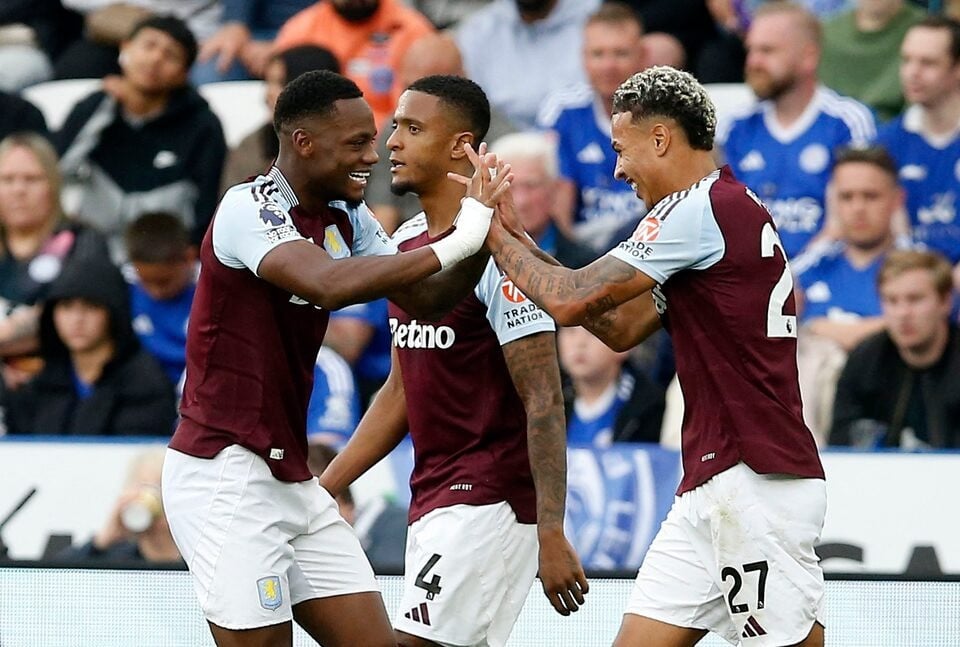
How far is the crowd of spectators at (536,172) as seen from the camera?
29.7 feet

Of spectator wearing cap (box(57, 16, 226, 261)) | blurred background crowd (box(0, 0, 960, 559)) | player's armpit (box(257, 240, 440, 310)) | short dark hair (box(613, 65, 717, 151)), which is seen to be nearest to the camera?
player's armpit (box(257, 240, 440, 310))

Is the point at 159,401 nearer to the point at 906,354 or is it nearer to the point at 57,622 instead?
the point at 57,622

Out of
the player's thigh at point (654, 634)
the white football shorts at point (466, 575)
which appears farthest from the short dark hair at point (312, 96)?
the player's thigh at point (654, 634)

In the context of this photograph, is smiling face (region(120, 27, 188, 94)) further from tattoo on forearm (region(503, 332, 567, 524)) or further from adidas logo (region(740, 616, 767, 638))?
adidas logo (region(740, 616, 767, 638))

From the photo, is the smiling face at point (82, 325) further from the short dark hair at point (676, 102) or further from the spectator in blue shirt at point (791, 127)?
the short dark hair at point (676, 102)

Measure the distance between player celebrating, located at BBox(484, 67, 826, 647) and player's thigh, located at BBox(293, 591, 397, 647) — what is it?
0.79 m

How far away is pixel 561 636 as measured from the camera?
6504mm

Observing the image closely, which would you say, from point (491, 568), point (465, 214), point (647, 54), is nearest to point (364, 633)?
point (491, 568)

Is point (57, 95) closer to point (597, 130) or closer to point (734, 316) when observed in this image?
point (597, 130)

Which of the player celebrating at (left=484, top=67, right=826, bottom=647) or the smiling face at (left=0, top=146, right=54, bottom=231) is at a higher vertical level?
the player celebrating at (left=484, top=67, right=826, bottom=647)

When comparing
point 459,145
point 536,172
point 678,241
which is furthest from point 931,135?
point 678,241

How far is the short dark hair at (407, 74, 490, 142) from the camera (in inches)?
230

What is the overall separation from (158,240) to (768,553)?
18.1 ft

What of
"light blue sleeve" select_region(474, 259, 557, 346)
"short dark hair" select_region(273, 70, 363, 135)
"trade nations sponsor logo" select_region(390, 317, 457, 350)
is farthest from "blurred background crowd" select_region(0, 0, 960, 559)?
"short dark hair" select_region(273, 70, 363, 135)
